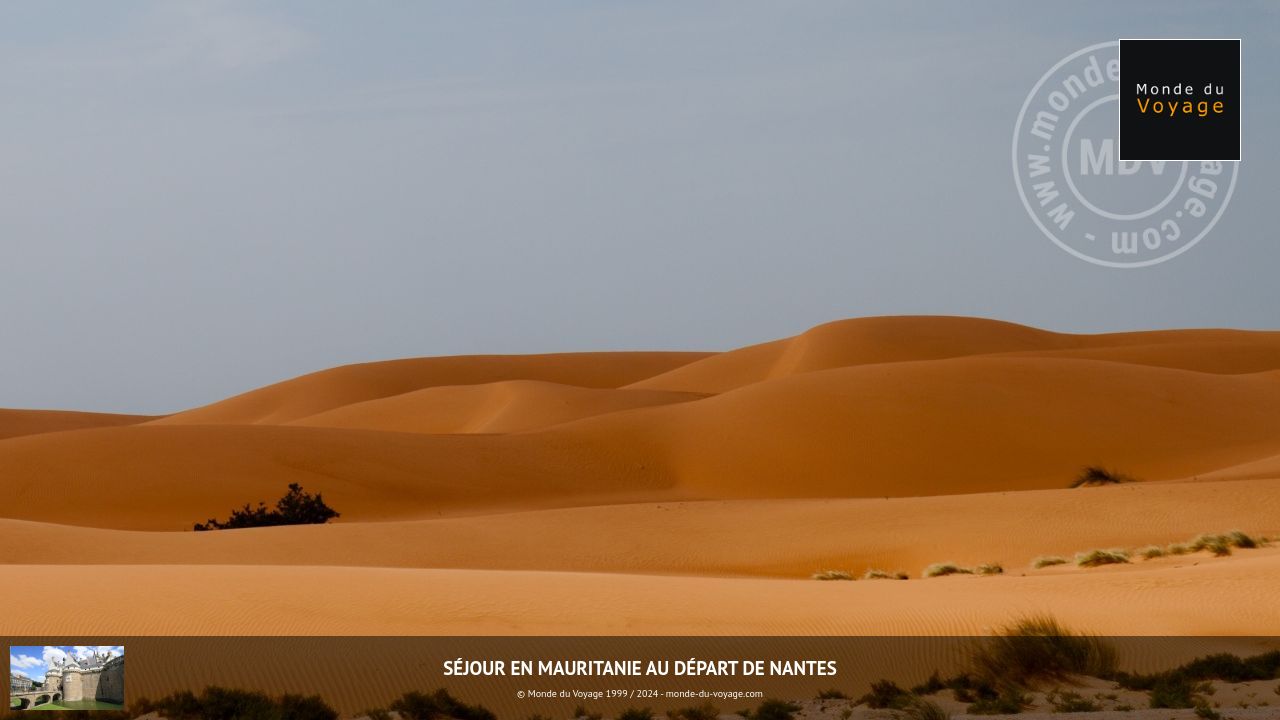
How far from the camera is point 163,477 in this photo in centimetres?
3647

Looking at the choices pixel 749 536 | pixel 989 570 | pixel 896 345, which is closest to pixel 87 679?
pixel 989 570

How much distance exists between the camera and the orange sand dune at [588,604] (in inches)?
429

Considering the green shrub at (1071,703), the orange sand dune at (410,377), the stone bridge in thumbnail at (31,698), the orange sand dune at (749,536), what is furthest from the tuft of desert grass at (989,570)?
the orange sand dune at (410,377)

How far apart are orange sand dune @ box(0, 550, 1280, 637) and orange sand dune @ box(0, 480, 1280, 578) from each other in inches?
329

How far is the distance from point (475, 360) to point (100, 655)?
326 feet

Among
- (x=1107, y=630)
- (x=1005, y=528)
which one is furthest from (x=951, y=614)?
(x=1005, y=528)

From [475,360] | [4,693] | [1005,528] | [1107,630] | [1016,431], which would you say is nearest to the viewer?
[4,693]

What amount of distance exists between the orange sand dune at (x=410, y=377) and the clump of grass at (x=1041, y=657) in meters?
76.0

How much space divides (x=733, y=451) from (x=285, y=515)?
583 inches

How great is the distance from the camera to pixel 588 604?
1207cm

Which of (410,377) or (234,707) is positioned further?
(410,377)

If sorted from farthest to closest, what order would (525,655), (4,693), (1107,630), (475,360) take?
(475,360) → (1107,630) → (525,655) → (4,693)

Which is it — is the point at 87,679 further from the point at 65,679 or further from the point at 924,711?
the point at 924,711

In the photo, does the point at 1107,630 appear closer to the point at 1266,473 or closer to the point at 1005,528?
the point at 1005,528
